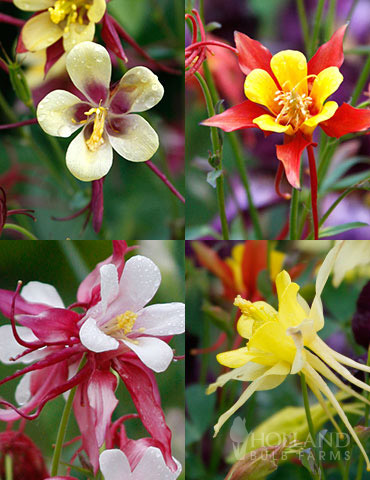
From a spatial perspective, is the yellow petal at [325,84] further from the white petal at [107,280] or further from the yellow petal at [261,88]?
the white petal at [107,280]

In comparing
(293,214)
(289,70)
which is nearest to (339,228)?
(293,214)

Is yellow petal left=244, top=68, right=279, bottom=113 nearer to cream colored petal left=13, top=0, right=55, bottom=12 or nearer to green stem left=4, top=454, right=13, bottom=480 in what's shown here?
cream colored petal left=13, top=0, right=55, bottom=12

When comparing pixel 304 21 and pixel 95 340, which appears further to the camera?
pixel 304 21

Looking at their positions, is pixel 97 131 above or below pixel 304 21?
below

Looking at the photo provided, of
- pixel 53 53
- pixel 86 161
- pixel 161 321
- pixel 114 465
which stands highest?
pixel 53 53

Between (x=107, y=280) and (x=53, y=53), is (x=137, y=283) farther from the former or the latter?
(x=53, y=53)

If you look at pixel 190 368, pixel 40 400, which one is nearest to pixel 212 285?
pixel 190 368

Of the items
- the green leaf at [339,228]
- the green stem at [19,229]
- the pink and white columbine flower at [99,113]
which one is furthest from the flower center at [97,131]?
the green leaf at [339,228]

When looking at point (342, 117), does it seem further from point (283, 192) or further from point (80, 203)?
point (80, 203)
